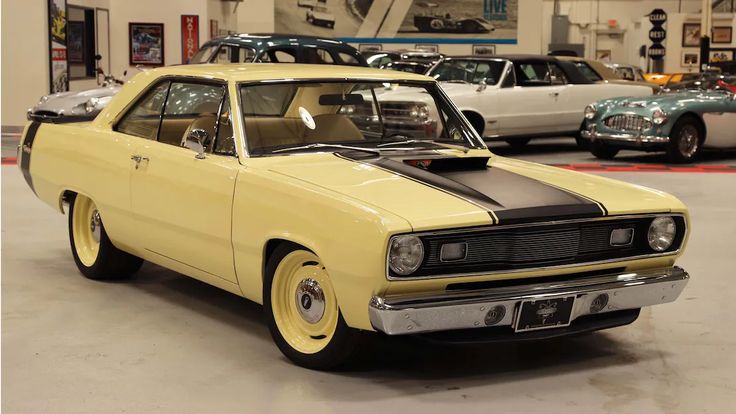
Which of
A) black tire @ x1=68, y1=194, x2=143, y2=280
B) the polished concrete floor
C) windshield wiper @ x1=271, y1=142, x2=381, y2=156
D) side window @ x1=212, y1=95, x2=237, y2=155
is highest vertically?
side window @ x1=212, y1=95, x2=237, y2=155

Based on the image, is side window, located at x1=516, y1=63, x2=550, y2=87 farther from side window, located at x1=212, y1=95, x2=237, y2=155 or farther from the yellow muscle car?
side window, located at x1=212, y1=95, x2=237, y2=155

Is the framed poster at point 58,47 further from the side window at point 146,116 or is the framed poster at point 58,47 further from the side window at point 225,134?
the side window at point 225,134

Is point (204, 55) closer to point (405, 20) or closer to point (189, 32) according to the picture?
point (189, 32)

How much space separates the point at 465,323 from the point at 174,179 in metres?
1.91

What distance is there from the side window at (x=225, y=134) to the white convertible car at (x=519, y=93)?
8690 mm

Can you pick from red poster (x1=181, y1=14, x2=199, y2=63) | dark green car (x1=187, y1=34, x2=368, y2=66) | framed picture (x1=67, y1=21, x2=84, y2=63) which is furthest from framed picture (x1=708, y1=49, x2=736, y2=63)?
dark green car (x1=187, y1=34, x2=368, y2=66)

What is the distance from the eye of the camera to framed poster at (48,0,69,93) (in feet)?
60.7

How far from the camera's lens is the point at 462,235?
4605 mm

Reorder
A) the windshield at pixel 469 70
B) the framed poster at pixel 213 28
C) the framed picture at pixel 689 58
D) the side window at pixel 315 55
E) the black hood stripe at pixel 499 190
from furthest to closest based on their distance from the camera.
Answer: the framed picture at pixel 689 58 → the framed poster at pixel 213 28 → the windshield at pixel 469 70 → the side window at pixel 315 55 → the black hood stripe at pixel 499 190

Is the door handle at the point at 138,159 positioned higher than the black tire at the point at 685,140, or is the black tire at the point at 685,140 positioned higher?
the door handle at the point at 138,159

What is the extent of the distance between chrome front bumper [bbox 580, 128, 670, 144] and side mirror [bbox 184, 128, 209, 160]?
30.4 ft

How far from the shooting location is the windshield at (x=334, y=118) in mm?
5707

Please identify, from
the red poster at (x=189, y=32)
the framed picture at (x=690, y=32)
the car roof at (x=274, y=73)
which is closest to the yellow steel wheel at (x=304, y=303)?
the car roof at (x=274, y=73)

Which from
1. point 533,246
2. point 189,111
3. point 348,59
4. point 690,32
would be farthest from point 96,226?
point 690,32
